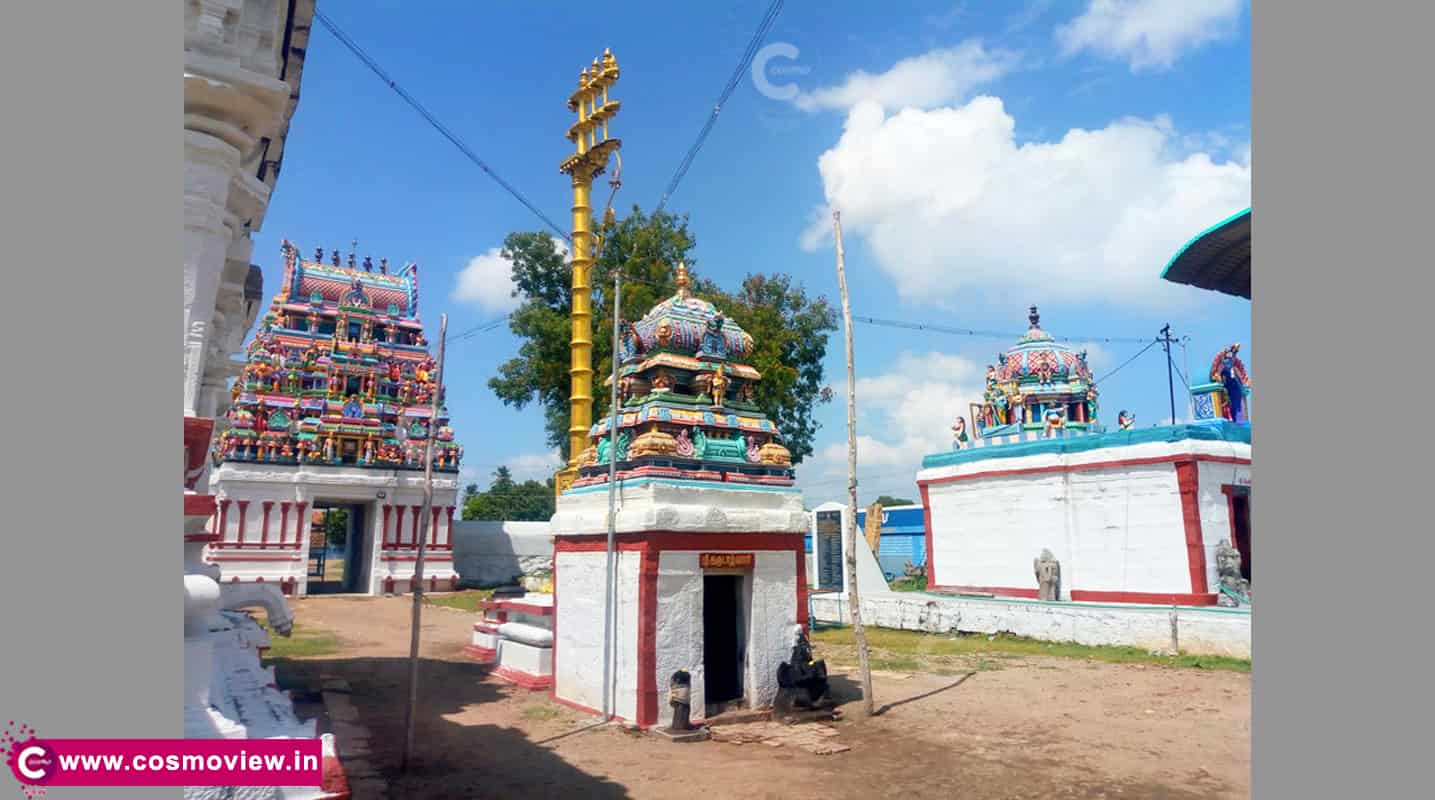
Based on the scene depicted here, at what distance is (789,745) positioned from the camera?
9.73 m

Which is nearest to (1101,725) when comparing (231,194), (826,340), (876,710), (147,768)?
(876,710)

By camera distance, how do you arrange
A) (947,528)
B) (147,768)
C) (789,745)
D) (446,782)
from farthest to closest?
1. (947,528)
2. (789,745)
3. (446,782)
4. (147,768)

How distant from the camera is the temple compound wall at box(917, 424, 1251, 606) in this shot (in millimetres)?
19203

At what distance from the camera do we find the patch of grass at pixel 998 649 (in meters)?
15.5

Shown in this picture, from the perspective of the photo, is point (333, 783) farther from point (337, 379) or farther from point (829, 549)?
point (337, 379)

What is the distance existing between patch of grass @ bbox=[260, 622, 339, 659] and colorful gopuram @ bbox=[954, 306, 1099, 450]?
17570 millimetres

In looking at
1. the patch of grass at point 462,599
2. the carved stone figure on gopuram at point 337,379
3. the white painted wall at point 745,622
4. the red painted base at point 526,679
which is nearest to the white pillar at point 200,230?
the white painted wall at point 745,622

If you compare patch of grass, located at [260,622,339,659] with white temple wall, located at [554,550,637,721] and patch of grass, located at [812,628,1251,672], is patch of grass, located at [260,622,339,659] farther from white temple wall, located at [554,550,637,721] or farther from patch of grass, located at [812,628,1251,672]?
patch of grass, located at [812,628,1251,672]

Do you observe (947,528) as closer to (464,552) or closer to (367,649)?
(367,649)

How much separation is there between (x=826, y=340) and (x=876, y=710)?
16.6m

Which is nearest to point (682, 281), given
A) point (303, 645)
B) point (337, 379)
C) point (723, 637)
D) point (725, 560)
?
point (725, 560)

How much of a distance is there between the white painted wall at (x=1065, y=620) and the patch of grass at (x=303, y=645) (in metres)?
12.2

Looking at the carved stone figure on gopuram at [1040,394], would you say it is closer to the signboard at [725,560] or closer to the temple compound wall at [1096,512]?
the temple compound wall at [1096,512]

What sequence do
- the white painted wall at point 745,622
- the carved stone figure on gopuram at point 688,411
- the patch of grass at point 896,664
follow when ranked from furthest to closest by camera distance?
the patch of grass at point 896,664 < the carved stone figure on gopuram at point 688,411 < the white painted wall at point 745,622
